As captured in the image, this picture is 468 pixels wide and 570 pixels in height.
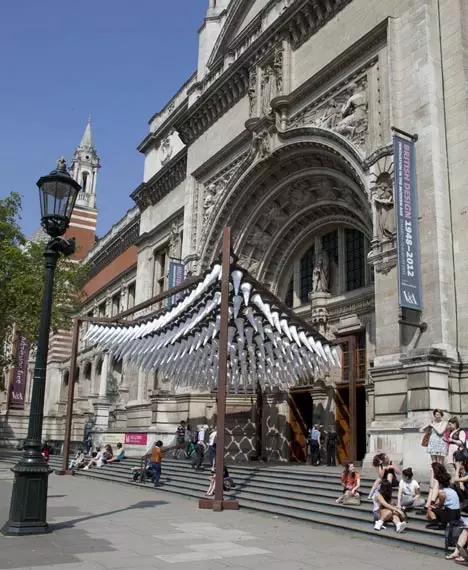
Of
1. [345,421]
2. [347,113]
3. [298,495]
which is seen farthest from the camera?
[345,421]

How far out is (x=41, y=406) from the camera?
9.33m

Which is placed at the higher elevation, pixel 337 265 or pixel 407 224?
pixel 337 265

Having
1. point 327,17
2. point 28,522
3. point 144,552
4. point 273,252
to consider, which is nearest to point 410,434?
point 144,552

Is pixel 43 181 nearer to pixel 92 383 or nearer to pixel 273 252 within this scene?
pixel 273 252

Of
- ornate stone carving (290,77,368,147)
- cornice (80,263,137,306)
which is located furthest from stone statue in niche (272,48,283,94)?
cornice (80,263,137,306)

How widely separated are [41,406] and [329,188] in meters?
14.2

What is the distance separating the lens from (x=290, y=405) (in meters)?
22.9

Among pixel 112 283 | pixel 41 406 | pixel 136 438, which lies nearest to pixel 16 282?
pixel 136 438

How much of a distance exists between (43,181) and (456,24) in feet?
37.9

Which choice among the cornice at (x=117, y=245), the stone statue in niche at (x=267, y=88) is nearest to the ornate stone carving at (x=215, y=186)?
the stone statue in niche at (x=267, y=88)

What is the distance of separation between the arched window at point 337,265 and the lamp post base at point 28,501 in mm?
13471

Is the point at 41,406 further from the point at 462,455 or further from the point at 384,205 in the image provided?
the point at 384,205

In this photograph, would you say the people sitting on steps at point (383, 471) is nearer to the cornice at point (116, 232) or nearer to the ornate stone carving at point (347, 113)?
the ornate stone carving at point (347, 113)

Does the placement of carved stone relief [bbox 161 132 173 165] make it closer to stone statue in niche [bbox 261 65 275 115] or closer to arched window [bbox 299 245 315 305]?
stone statue in niche [bbox 261 65 275 115]
